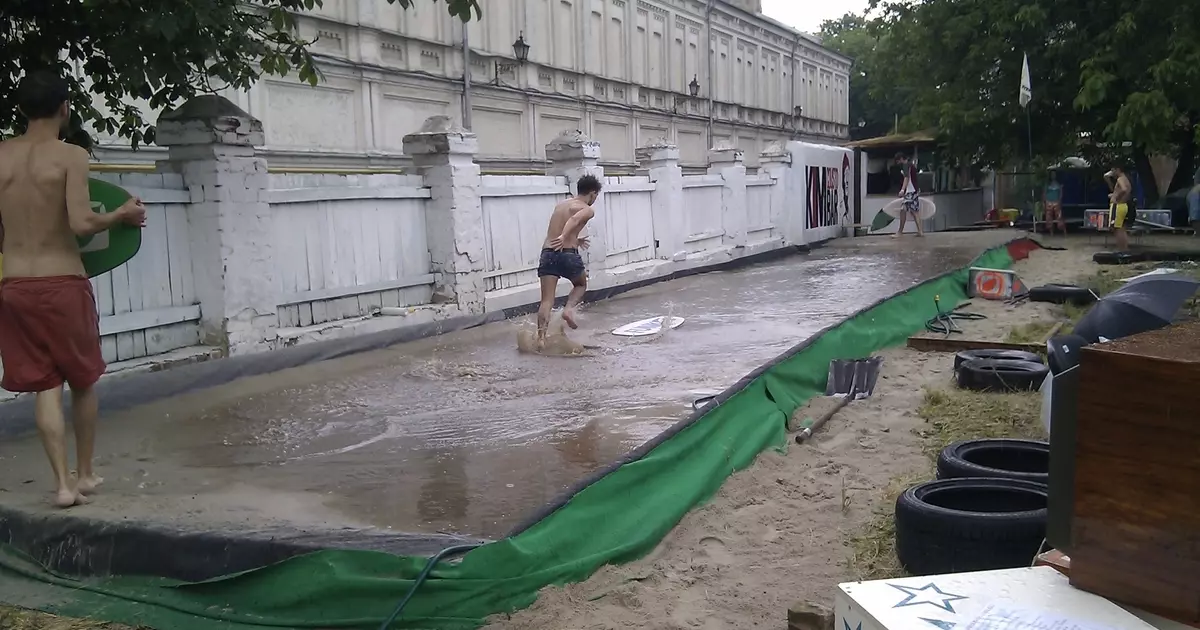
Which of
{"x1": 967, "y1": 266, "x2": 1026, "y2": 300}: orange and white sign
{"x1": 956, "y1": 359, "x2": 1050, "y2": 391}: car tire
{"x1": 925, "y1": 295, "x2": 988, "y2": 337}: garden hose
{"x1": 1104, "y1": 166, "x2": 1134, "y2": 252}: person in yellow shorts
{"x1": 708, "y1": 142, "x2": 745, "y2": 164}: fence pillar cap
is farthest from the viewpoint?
{"x1": 708, "y1": 142, "x2": 745, "y2": 164}: fence pillar cap

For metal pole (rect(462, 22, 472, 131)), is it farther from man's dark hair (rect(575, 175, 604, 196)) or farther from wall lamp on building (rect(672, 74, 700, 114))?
man's dark hair (rect(575, 175, 604, 196))

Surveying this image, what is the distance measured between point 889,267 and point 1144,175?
11.8 metres

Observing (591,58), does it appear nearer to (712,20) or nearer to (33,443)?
(712,20)

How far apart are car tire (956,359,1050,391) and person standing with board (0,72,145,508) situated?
17.4 ft

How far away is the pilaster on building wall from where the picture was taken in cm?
767

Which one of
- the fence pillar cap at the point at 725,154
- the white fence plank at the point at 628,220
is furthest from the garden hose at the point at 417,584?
the fence pillar cap at the point at 725,154

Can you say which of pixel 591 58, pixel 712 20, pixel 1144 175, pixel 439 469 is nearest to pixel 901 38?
pixel 1144 175

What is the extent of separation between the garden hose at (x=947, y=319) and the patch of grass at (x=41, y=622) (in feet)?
23.3

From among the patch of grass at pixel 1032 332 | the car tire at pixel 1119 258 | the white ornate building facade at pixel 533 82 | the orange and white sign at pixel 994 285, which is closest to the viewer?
the patch of grass at pixel 1032 332

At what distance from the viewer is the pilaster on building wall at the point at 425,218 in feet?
25.2

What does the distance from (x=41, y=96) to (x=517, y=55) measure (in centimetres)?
2154

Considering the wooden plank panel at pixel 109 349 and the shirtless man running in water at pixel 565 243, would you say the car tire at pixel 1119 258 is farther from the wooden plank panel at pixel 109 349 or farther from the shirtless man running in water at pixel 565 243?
the wooden plank panel at pixel 109 349

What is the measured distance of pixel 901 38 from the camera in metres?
23.9

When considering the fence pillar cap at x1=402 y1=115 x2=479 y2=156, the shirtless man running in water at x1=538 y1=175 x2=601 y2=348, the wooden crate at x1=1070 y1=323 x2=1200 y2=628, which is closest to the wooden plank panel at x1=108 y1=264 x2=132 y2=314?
the shirtless man running in water at x1=538 y1=175 x2=601 y2=348
